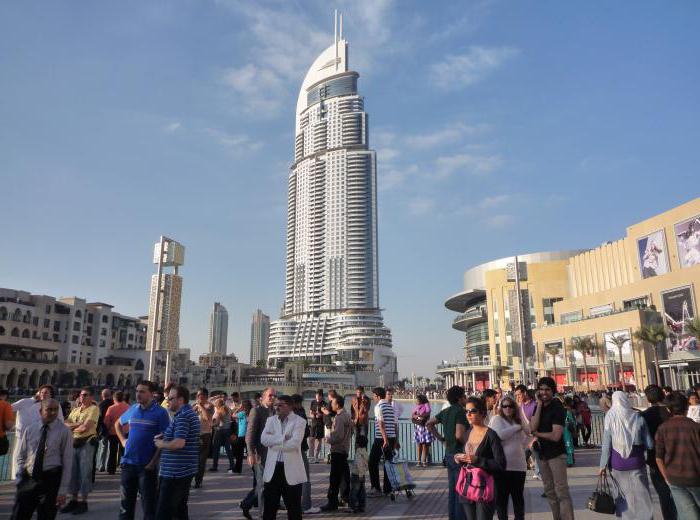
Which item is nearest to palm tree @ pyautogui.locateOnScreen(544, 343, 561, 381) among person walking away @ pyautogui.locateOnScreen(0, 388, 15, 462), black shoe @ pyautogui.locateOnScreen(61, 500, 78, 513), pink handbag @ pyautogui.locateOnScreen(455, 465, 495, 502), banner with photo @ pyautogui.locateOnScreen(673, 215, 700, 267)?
banner with photo @ pyautogui.locateOnScreen(673, 215, 700, 267)

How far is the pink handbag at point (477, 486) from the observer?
16.8 ft

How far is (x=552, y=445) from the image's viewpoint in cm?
663

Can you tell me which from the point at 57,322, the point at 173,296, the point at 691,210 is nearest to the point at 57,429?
the point at 173,296

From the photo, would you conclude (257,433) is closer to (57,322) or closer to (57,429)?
(57,429)

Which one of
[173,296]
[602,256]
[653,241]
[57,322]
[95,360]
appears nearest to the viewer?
[173,296]

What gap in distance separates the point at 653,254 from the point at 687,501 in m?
57.7

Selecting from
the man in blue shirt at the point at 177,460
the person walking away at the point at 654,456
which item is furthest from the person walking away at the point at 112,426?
the person walking away at the point at 654,456

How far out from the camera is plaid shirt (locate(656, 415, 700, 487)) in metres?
5.18

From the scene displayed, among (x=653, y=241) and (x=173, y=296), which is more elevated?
(x=653, y=241)

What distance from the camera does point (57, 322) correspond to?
7712 centimetres

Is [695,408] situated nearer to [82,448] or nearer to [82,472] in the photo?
[82,472]

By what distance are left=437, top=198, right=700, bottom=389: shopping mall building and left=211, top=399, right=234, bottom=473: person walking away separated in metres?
14.8

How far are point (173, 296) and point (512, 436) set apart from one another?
25.8 metres

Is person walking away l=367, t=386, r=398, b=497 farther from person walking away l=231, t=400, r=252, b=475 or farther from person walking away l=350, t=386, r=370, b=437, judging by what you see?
person walking away l=231, t=400, r=252, b=475
